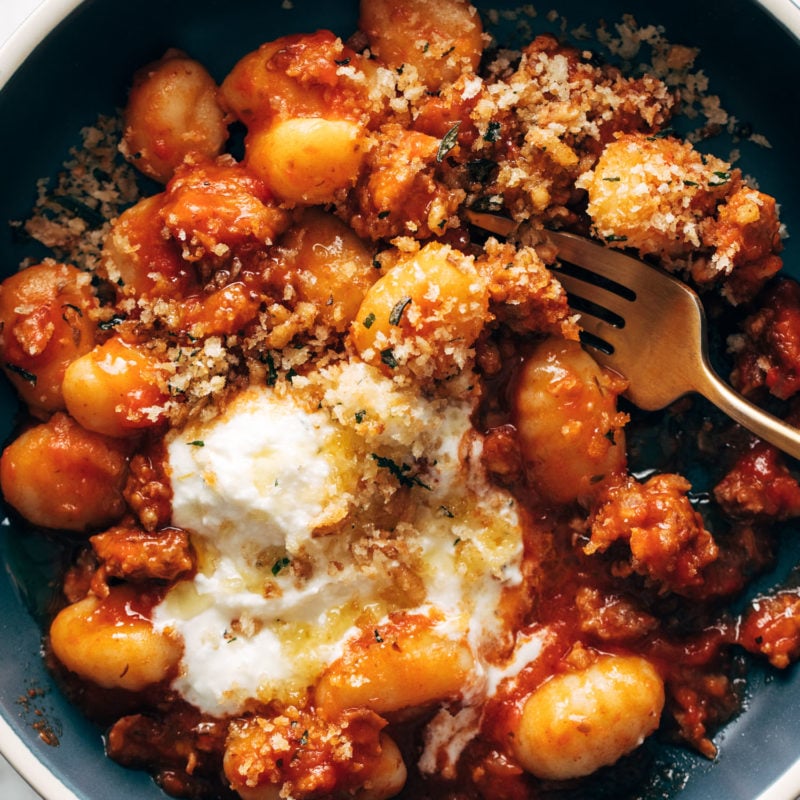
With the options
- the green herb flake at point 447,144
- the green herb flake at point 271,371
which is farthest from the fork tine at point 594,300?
the green herb flake at point 271,371

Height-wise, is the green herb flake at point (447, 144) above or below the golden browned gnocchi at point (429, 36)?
below

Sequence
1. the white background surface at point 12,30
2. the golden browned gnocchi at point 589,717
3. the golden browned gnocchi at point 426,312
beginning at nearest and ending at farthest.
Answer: the golden browned gnocchi at point 426,312
the golden browned gnocchi at point 589,717
the white background surface at point 12,30

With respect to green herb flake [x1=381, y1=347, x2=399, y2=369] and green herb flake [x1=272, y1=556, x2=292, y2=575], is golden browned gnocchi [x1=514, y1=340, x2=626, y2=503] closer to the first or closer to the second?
green herb flake [x1=381, y1=347, x2=399, y2=369]

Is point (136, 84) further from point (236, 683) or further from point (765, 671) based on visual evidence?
point (765, 671)

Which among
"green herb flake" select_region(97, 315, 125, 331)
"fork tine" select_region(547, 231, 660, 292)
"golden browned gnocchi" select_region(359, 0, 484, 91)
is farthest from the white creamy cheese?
"golden browned gnocchi" select_region(359, 0, 484, 91)

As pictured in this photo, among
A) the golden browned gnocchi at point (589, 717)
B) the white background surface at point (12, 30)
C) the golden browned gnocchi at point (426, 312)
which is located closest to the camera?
the golden browned gnocchi at point (426, 312)

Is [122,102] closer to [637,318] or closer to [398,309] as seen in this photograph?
[398,309]

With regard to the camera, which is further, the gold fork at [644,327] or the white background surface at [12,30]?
the white background surface at [12,30]

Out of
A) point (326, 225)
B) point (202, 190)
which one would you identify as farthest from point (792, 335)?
point (202, 190)

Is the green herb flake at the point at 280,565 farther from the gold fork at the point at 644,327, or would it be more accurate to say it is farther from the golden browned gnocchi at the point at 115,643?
the gold fork at the point at 644,327
